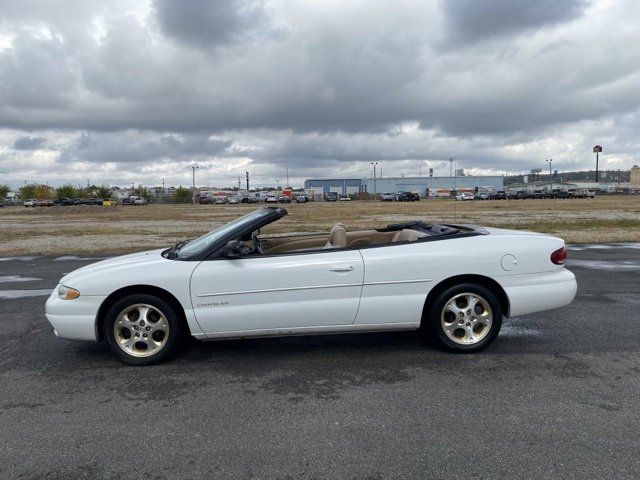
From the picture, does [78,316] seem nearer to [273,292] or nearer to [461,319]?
[273,292]

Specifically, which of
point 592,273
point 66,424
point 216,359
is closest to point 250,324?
point 216,359

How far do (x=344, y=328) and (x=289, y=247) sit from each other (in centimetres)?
159

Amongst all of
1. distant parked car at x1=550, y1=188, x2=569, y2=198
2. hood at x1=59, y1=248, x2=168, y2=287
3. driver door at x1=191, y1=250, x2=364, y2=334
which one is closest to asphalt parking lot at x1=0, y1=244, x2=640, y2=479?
driver door at x1=191, y1=250, x2=364, y2=334

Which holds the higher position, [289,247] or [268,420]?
[289,247]

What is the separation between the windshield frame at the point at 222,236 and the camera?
437 cm

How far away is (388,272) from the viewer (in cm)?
432

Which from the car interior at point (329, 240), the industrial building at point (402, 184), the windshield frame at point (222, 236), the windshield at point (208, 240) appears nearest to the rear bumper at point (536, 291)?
the car interior at point (329, 240)

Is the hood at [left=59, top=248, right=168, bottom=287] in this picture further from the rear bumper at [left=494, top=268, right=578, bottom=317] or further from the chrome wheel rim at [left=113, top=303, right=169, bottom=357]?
the rear bumper at [left=494, top=268, right=578, bottom=317]

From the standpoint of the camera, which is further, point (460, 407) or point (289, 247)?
point (289, 247)

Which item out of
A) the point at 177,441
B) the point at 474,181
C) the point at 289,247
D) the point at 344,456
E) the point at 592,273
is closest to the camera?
the point at 344,456

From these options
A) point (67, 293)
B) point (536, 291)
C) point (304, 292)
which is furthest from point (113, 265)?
point (536, 291)

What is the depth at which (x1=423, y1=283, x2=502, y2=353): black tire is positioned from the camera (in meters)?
4.41

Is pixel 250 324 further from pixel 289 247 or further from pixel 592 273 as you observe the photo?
pixel 592 273

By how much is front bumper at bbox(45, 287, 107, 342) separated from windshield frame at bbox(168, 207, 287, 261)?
83cm
